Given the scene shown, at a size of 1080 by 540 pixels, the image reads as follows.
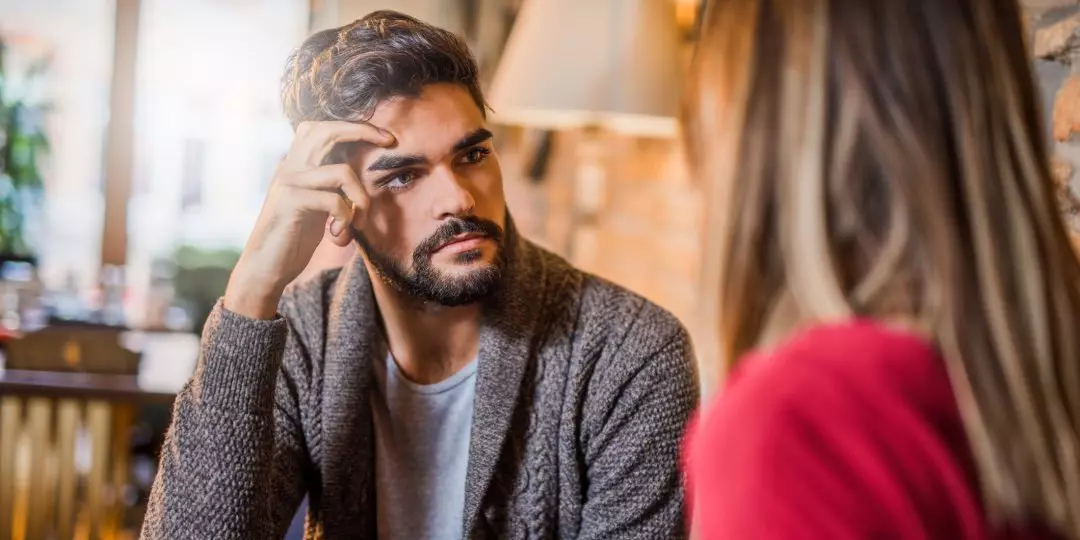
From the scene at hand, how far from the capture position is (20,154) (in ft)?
10.6

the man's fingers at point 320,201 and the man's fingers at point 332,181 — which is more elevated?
the man's fingers at point 332,181

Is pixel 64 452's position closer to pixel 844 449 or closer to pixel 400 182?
pixel 400 182

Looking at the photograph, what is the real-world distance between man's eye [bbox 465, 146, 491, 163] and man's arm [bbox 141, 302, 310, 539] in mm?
262

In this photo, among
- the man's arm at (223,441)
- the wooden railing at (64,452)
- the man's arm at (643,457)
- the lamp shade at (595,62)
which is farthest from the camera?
the wooden railing at (64,452)

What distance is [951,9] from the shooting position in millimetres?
620

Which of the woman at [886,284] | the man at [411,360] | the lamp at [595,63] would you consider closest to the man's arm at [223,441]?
the man at [411,360]

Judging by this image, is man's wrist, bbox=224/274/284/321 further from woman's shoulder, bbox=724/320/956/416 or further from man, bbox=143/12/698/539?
woman's shoulder, bbox=724/320/956/416

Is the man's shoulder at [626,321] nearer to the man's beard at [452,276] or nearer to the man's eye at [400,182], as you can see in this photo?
the man's beard at [452,276]

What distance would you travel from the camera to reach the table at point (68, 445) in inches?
76.6

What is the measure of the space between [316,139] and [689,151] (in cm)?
45

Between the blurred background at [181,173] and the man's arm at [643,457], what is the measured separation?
341 millimetres

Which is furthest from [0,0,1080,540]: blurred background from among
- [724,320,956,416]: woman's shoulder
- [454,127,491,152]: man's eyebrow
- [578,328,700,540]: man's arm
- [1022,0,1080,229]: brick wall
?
[578,328,700,540]: man's arm

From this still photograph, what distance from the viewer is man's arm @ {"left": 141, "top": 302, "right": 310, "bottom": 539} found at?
999mm

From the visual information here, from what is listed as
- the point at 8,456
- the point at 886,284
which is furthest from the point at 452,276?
the point at 8,456
